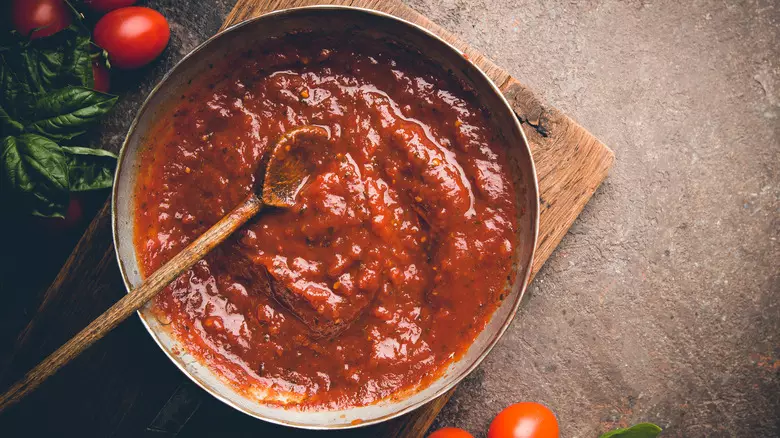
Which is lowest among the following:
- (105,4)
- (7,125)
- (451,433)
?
(451,433)

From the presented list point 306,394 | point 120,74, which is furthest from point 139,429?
point 120,74

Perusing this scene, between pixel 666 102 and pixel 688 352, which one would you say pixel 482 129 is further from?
pixel 688 352

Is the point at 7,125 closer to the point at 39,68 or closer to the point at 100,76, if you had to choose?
the point at 39,68

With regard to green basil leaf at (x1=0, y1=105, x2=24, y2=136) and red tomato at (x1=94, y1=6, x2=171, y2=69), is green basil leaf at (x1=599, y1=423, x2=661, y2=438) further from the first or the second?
green basil leaf at (x1=0, y1=105, x2=24, y2=136)

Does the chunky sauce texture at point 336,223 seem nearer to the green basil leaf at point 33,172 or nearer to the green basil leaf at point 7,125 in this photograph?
the green basil leaf at point 33,172

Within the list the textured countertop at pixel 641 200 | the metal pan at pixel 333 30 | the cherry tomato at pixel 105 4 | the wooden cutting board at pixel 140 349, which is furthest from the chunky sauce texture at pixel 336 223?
the cherry tomato at pixel 105 4

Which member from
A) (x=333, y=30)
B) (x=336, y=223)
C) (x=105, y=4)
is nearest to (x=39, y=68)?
(x=105, y=4)
